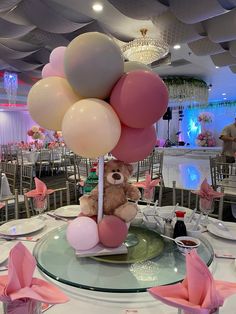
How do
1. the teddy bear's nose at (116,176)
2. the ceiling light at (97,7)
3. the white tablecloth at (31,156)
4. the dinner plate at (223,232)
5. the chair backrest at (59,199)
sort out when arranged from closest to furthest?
1. the teddy bear's nose at (116,176)
2. the dinner plate at (223,232)
3. the chair backrest at (59,199)
4. the ceiling light at (97,7)
5. the white tablecloth at (31,156)

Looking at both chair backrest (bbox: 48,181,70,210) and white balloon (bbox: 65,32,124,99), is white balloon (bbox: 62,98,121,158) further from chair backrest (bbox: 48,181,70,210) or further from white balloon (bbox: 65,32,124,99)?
chair backrest (bbox: 48,181,70,210)

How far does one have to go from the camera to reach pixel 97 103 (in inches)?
45.3

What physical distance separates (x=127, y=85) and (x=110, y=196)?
56 cm

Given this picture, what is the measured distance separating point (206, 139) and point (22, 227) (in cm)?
1461

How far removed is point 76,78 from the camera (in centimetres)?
116

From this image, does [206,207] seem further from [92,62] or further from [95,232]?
[92,62]

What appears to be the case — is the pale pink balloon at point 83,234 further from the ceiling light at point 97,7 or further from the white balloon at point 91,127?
the ceiling light at point 97,7

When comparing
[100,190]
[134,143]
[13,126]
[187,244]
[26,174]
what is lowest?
[26,174]

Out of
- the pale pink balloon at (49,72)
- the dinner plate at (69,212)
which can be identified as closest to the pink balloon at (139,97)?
the pale pink balloon at (49,72)

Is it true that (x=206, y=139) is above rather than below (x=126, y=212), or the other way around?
above

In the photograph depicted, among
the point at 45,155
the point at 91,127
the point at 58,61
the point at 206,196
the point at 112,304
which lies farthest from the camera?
the point at 45,155

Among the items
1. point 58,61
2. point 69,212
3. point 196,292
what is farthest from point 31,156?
point 196,292

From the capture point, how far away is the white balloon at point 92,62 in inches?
44.1

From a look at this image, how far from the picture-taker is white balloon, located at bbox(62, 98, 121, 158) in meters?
1.11
